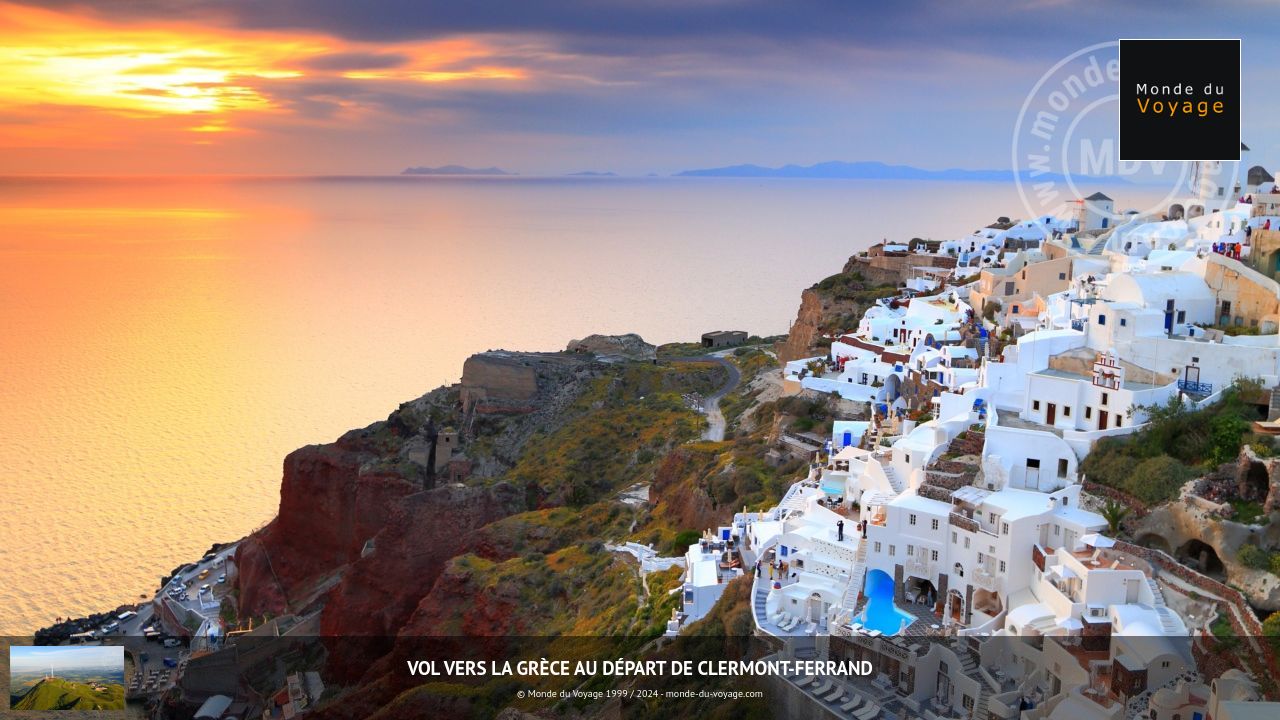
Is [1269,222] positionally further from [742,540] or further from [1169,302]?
[742,540]

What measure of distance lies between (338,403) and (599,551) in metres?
38.3

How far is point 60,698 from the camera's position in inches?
935

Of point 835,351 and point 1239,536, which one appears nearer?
point 1239,536

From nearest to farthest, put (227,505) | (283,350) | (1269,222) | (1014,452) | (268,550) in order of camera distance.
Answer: (1014,452) < (1269,222) < (268,550) < (227,505) < (283,350)

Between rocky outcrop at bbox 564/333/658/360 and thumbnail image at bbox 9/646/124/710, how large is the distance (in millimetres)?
24708

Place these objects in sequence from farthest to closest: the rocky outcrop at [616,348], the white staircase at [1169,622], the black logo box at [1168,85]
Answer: the rocky outcrop at [616,348]
the black logo box at [1168,85]
the white staircase at [1169,622]

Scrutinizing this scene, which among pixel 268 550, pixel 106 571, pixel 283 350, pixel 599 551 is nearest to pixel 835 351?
pixel 599 551

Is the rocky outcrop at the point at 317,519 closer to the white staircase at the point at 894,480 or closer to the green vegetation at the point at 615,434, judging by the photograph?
the green vegetation at the point at 615,434

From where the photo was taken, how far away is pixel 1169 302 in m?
23.0

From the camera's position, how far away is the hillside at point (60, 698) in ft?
76.8

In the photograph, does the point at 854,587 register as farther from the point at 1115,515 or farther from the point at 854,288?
the point at 854,288

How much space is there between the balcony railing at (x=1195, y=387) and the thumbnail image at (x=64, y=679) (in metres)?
22.8

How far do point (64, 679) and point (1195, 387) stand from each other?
76.1 ft

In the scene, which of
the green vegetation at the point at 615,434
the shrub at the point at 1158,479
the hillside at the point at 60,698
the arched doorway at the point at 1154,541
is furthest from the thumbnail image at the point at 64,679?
the shrub at the point at 1158,479
